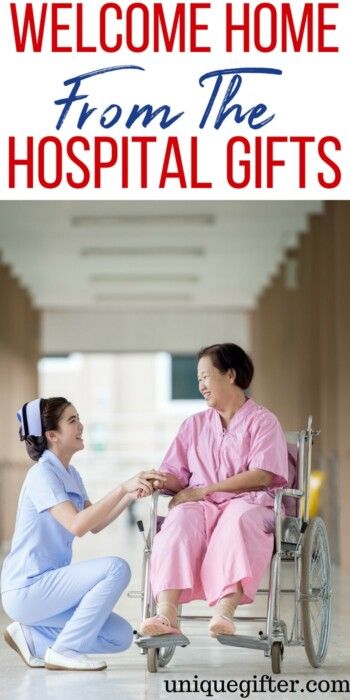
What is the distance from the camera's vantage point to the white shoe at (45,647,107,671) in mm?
3840

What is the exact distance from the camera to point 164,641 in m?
3.51

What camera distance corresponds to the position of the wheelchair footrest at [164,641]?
3.50 metres

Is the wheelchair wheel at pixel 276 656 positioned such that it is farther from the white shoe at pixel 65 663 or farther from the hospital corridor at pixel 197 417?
the white shoe at pixel 65 663

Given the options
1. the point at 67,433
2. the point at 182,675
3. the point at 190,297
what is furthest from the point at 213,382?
the point at 190,297

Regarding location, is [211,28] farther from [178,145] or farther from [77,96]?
[178,145]

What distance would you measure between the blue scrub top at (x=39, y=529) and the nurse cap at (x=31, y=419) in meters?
0.07

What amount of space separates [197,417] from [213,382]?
0.50ft

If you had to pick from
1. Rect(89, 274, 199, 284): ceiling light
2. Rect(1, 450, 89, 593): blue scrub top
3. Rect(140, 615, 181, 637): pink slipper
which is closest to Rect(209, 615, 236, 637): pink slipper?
Rect(140, 615, 181, 637): pink slipper

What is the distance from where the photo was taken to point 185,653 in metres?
4.37

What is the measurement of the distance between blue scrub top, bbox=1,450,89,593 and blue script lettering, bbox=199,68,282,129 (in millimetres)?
2601

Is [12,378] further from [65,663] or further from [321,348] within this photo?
[65,663]

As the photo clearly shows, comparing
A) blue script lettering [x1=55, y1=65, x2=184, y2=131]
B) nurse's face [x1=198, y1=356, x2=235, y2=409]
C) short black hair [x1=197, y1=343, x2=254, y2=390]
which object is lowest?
nurse's face [x1=198, y1=356, x2=235, y2=409]

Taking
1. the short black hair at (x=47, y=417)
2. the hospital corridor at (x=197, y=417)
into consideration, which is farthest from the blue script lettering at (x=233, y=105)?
the short black hair at (x=47, y=417)

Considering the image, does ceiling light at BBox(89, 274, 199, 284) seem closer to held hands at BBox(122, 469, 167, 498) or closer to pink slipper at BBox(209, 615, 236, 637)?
held hands at BBox(122, 469, 167, 498)
